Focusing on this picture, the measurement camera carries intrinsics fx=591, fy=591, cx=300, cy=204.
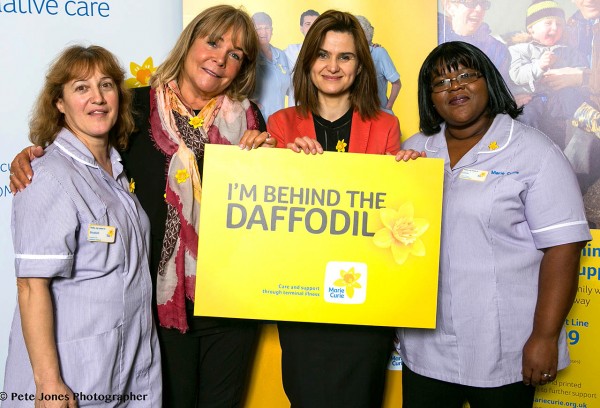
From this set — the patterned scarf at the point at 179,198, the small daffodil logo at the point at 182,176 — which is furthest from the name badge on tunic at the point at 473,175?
the small daffodil logo at the point at 182,176

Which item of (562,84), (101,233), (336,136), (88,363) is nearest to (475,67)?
(336,136)

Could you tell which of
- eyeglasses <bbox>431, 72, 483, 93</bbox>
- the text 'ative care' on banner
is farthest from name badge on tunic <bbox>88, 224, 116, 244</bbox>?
the text 'ative care' on banner

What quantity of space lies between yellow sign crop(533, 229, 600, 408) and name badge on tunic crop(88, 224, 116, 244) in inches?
82.3

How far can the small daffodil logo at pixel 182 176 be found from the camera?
7.06ft

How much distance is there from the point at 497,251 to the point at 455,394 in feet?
1.84

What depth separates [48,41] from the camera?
2.76m

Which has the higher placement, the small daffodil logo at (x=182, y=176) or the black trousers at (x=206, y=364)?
the small daffodil logo at (x=182, y=176)

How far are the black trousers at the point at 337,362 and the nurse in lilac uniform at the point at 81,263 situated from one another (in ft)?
1.73

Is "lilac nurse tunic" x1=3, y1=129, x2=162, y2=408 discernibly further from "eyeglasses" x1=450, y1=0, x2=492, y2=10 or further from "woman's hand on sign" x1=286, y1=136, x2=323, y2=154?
"eyeglasses" x1=450, y1=0, x2=492, y2=10

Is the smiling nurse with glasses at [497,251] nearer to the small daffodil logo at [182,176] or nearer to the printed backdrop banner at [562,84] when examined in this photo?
the printed backdrop banner at [562,84]

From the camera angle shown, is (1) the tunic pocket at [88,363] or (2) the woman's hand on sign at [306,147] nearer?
(1) the tunic pocket at [88,363]

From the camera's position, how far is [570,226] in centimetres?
200

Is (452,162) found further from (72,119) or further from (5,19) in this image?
(5,19)

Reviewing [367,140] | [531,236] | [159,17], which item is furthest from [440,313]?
[159,17]
